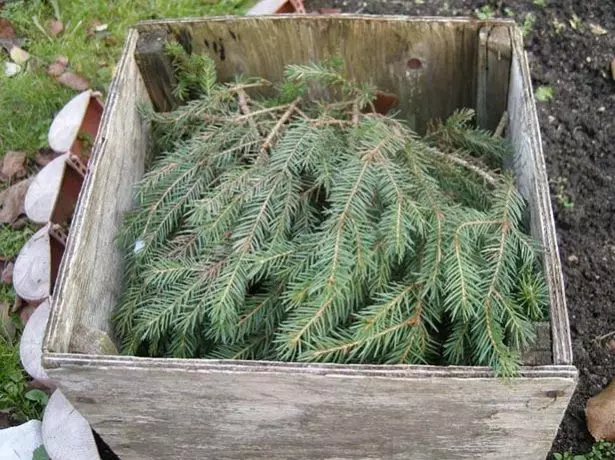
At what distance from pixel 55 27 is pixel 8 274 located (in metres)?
1.08

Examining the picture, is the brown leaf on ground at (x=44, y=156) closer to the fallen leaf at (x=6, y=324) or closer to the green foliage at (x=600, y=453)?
the fallen leaf at (x=6, y=324)

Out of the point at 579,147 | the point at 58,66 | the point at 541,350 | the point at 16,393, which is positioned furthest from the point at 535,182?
the point at 58,66

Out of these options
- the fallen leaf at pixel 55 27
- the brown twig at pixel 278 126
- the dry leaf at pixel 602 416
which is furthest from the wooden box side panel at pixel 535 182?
the fallen leaf at pixel 55 27

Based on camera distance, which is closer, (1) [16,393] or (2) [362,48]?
(2) [362,48]

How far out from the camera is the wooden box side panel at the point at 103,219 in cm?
139

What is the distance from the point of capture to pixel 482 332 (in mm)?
1241

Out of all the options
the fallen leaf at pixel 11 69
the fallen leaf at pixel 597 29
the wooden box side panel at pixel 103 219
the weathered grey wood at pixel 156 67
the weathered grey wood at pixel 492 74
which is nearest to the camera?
the wooden box side panel at pixel 103 219

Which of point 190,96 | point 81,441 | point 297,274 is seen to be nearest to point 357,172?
point 297,274

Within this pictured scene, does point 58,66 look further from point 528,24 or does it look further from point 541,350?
point 541,350

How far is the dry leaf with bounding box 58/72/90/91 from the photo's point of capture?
8.61ft

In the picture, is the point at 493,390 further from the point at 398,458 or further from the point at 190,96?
the point at 190,96

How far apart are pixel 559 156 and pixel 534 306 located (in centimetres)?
109

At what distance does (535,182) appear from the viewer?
145cm

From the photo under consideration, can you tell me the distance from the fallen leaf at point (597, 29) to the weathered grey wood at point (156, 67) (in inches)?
56.4
